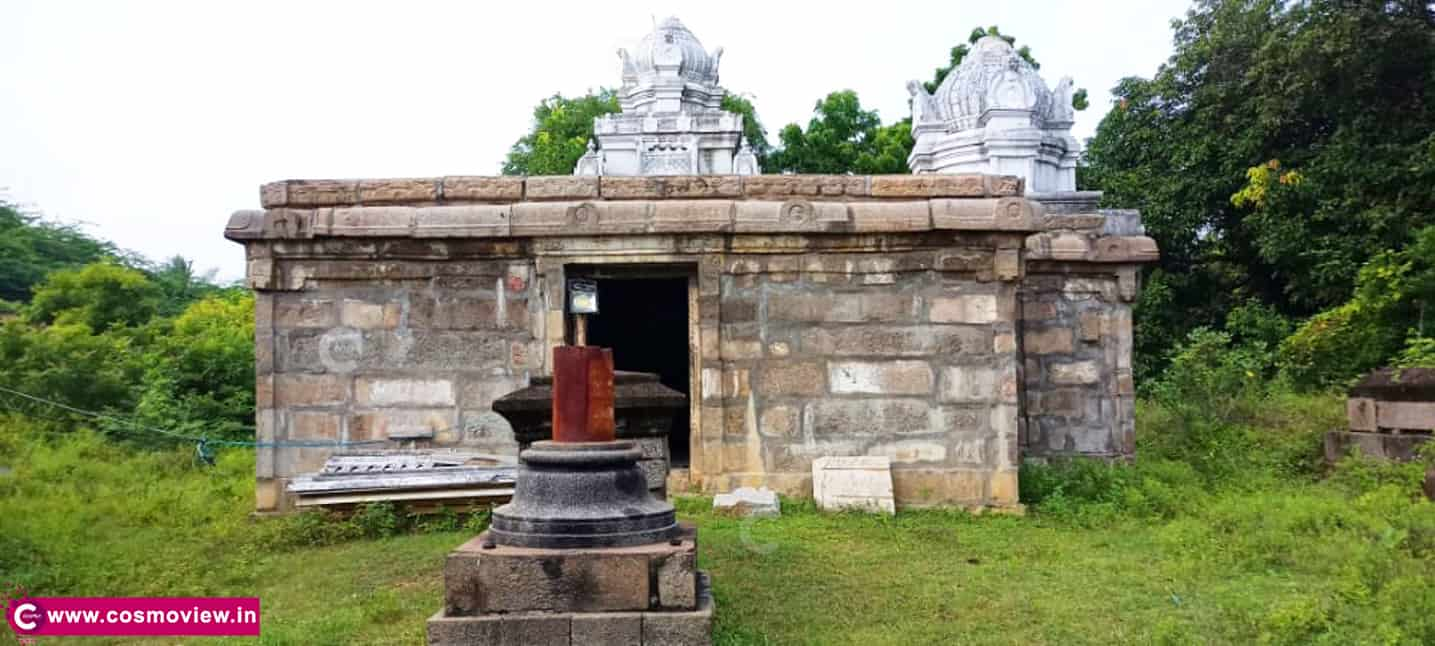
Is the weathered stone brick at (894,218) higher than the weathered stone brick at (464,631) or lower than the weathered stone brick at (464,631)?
higher

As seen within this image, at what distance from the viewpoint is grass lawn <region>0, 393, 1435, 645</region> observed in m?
5.40

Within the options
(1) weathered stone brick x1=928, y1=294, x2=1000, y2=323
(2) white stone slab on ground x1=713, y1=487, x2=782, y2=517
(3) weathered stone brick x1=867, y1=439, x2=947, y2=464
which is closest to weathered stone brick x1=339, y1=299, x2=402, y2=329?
(2) white stone slab on ground x1=713, y1=487, x2=782, y2=517

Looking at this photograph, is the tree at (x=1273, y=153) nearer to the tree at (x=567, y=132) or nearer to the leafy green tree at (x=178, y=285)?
the tree at (x=567, y=132)

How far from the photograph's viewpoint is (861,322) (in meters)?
8.74

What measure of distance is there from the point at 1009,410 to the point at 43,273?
23.4 meters

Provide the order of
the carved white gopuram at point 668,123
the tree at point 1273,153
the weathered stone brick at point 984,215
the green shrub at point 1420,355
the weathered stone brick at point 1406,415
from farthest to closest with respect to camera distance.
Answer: the carved white gopuram at point 668,123
the tree at point 1273,153
the green shrub at point 1420,355
the weathered stone brick at point 1406,415
the weathered stone brick at point 984,215

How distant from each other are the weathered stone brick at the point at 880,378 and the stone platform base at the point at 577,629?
4.61 metres

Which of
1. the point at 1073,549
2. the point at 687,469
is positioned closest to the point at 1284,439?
the point at 1073,549

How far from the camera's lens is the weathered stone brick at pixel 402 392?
29.0ft

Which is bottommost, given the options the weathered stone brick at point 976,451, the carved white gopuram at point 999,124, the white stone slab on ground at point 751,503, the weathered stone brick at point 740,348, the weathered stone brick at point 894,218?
the white stone slab on ground at point 751,503

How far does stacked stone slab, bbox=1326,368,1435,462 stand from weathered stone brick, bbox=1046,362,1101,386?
2802mm

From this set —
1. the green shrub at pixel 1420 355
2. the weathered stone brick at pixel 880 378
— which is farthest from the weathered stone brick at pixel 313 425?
the green shrub at pixel 1420 355

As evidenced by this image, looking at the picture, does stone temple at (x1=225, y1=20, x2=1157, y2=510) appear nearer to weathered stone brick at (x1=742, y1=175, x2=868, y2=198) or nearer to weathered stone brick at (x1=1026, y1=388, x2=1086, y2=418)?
weathered stone brick at (x1=742, y1=175, x2=868, y2=198)

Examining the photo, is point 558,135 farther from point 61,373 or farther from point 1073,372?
point 1073,372
